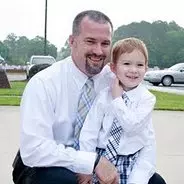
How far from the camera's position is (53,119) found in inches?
122

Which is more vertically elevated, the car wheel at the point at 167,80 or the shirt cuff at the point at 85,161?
the shirt cuff at the point at 85,161

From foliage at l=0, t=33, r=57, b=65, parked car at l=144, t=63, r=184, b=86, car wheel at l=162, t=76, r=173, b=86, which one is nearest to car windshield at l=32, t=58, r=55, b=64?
parked car at l=144, t=63, r=184, b=86

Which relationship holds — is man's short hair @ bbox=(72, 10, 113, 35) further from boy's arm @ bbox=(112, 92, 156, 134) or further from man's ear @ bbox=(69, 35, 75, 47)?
boy's arm @ bbox=(112, 92, 156, 134)

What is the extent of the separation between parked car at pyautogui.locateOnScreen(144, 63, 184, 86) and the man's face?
25.7 meters

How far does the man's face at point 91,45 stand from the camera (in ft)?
10.0

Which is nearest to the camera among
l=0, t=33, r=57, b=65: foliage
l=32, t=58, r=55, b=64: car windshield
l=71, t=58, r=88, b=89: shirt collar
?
l=71, t=58, r=88, b=89: shirt collar

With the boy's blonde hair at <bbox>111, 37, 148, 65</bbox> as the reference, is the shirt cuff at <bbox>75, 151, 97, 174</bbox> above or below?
below

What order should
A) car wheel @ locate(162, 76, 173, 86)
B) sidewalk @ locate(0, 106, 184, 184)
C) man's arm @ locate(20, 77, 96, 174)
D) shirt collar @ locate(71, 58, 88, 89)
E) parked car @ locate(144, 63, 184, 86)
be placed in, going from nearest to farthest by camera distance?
man's arm @ locate(20, 77, 96, 174), shirt collar @ locate(71, 58, 88, 89), sidewalk @ locate(0, 106, 184, 184), parked car @ locate(144, 63, 184, 86), car wheel @ locate(162, 76, 173, 86)

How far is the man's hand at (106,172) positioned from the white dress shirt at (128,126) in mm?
110

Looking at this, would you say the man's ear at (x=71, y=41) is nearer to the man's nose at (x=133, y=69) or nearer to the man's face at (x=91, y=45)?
the man's face at (x=91, y=45)

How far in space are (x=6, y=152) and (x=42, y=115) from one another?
3.61 metres

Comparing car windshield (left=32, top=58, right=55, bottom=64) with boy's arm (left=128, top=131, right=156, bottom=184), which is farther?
car windshield (left=32, top=58, right=55, bottom=64)

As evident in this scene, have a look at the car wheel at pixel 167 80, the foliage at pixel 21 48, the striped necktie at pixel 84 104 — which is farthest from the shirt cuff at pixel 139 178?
the foliage at pixel 21 48

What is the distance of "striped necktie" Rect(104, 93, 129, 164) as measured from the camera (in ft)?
10.0
